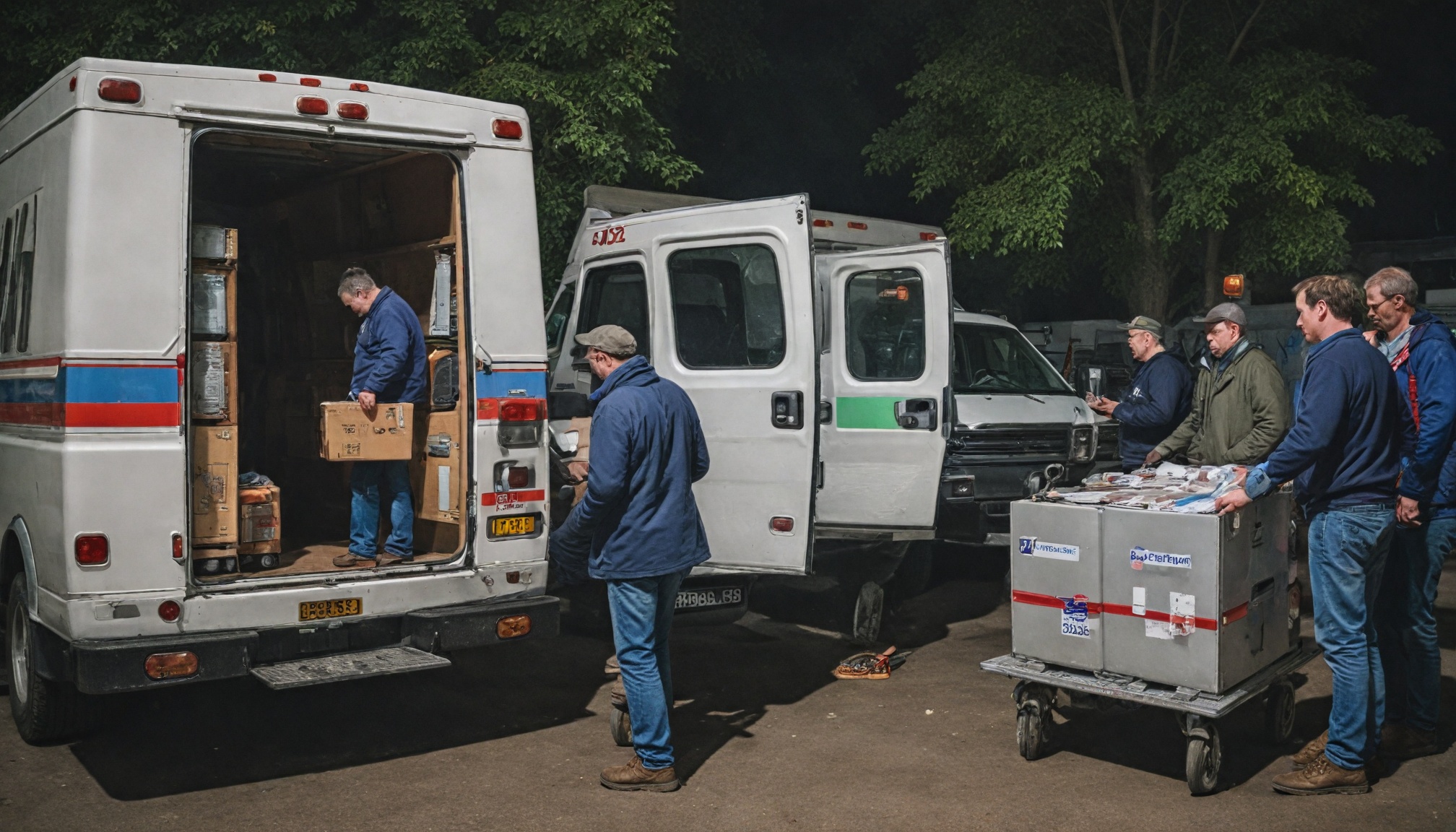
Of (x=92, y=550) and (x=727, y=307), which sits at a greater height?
(x=727, y=307)

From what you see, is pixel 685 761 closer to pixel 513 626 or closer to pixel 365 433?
pixel 513 626

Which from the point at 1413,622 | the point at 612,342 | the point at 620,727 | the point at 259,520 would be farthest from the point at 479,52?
the point at 1413,622

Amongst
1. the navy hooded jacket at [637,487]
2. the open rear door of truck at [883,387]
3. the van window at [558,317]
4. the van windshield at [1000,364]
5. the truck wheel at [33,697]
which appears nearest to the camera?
the navy hooded jacket at [637,487]

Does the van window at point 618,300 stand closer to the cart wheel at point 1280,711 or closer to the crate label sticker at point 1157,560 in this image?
the crate label sticker at point 1157,560

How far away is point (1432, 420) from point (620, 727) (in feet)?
12.2

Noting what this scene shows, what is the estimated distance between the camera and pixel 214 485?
5.54 m

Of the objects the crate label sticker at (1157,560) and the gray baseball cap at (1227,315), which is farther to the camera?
the gray baseball cap at (1227,315)

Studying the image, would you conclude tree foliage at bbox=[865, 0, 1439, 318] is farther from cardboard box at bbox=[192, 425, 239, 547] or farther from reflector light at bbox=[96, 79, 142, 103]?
reflector light at bbox=[96, 79, 142, 103]

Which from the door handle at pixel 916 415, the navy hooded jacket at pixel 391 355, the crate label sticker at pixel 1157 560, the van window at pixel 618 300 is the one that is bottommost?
the crate label sticker at pixel 1157 560

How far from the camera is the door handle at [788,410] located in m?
6.76

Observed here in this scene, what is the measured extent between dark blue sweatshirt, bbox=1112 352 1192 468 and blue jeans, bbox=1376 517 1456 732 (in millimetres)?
2014

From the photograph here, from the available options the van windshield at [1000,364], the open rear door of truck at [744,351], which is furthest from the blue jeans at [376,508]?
the van windshield at [1000,364]

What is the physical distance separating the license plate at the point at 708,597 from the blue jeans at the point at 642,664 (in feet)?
4.40

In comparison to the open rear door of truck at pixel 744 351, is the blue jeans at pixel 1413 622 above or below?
below
